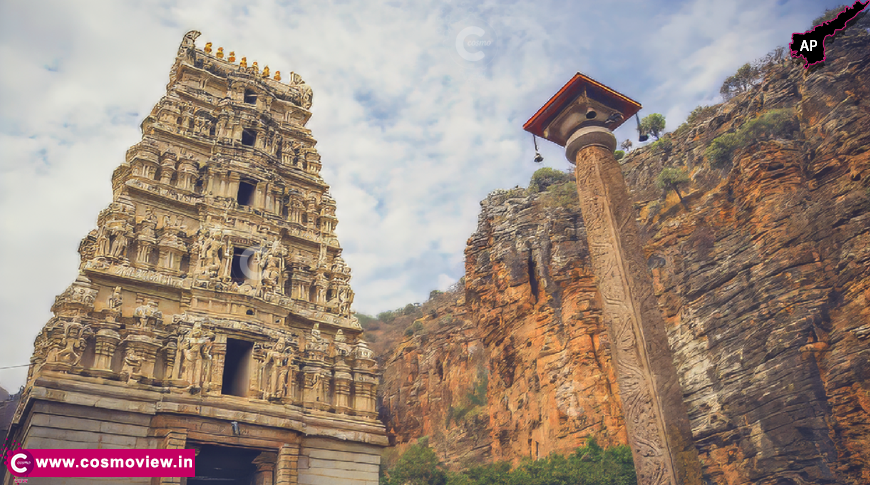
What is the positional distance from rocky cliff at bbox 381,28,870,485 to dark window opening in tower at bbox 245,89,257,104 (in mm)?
16852

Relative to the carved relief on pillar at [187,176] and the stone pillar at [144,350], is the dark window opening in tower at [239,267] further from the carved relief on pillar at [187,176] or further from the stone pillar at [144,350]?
the stone pillar at [144,350]

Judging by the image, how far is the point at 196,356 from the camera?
16.6 m

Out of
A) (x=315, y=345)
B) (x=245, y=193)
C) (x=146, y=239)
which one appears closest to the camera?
(x=146, y=239)

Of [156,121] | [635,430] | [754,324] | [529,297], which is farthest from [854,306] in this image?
[156,121]

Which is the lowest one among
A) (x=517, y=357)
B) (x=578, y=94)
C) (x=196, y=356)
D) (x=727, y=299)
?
(x=196, y=356)

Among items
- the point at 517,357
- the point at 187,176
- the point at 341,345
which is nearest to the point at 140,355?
the point at 341,345

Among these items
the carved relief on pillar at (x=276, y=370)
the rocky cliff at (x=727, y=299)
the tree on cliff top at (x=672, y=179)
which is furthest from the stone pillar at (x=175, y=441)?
the tree on cliff top at (x=672, y=179)

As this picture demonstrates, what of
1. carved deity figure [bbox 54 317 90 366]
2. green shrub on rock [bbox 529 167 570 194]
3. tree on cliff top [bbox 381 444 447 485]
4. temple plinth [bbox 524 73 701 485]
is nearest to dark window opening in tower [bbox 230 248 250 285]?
carved deity figure [bbox 54 317 90 366]

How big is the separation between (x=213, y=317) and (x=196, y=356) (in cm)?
147

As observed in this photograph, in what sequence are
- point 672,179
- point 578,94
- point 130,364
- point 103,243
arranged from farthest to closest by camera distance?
point 672,179
point 103,243
point 130,364
point 578,94

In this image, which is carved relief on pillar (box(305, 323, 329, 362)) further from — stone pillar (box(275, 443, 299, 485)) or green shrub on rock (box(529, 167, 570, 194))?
green shrub on rock (box(529, 167, 570, 194))

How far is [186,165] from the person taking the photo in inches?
799

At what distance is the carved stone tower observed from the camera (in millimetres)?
15227

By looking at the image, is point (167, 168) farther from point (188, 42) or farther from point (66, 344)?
point (66, 344)
